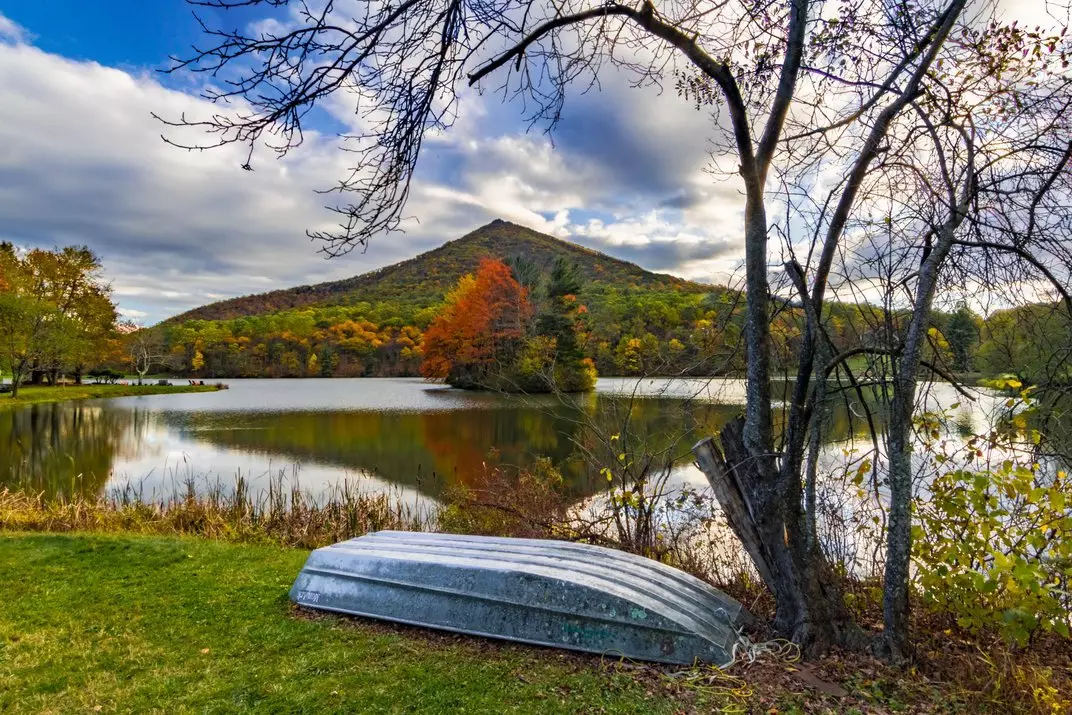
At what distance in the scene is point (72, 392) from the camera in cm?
3331

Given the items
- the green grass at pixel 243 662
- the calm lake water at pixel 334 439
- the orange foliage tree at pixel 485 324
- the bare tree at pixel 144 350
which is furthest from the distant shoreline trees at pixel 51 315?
the green grass at pixel 243 662

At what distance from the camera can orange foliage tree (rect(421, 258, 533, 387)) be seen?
35.1 metres

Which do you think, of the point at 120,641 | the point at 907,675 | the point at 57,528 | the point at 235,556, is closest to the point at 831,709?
the point at 907,675

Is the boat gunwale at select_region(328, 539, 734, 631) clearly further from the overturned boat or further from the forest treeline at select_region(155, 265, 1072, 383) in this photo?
the forest treeline at select_region(155, 265, 1072, 383)

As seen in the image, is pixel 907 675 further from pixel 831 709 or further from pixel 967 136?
pixel 967 136

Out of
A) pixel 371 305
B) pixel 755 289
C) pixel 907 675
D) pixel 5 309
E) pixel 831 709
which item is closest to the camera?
pixel 831 709

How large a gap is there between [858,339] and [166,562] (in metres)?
6.19

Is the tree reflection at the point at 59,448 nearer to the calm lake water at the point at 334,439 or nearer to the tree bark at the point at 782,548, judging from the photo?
the calm lake water at the point at 334,439

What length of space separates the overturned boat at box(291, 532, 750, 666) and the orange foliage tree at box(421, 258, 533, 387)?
27.8 m

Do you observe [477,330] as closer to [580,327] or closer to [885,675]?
[580,327]

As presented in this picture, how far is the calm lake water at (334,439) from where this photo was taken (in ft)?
33.3

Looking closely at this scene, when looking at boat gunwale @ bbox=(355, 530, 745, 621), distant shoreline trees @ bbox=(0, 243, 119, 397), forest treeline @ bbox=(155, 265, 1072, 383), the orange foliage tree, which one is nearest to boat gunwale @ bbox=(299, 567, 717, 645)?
boat gunwale @ bbox=(355, 530, 745, 621)

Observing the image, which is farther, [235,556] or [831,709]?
[235,556]

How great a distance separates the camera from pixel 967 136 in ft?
10.6
